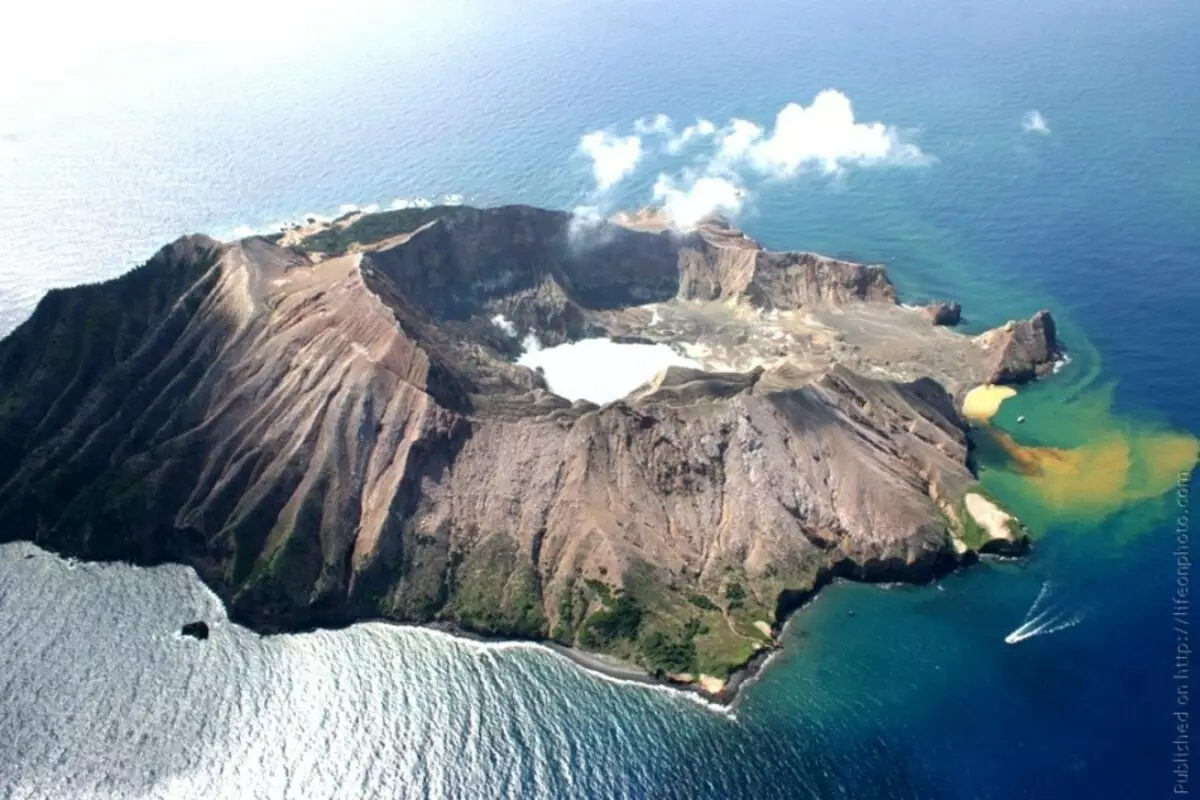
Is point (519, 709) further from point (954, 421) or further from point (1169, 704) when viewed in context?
point (954, 421)

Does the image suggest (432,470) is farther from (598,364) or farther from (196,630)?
(598,364)

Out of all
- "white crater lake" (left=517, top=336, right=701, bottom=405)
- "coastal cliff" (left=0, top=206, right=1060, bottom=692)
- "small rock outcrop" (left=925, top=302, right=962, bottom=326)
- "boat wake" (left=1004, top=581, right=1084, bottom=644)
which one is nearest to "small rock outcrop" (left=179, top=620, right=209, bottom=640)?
"coastal cliff" (left=0, top=206, right=1060, bottom=692)

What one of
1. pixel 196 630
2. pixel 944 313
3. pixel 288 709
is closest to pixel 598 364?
pixel 944 313

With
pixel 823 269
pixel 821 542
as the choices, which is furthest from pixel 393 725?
pixel 823 269

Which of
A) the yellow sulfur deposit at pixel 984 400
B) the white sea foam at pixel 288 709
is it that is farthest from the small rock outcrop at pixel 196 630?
the yellow sulfur deposit at pixel 984 400

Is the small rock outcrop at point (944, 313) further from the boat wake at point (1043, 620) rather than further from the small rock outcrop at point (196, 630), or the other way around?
the small rock outcrop at point (196, 630)

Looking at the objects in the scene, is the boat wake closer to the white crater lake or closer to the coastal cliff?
the coastal cliff
